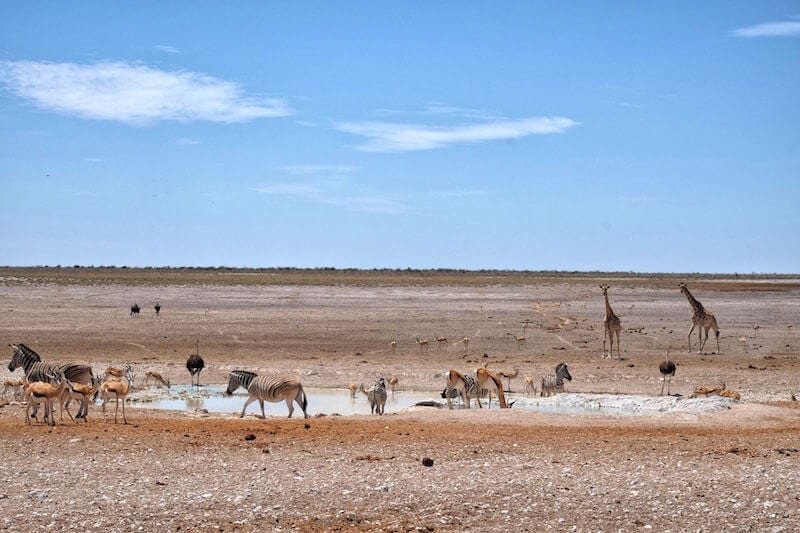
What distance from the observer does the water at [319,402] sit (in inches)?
847

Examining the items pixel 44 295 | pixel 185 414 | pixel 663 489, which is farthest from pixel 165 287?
pixel 663 489

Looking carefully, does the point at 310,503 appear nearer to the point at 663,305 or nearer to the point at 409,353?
the point at 409,353

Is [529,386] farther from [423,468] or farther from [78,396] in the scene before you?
[423,468]

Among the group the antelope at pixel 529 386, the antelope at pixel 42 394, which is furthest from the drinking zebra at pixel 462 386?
the antelope at pixel 42 394

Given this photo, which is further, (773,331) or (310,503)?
(773,331)

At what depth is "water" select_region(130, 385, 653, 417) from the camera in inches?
847

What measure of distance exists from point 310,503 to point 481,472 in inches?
102

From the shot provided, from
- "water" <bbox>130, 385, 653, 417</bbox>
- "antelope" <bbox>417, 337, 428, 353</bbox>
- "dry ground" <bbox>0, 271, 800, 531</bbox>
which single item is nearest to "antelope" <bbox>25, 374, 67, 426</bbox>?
"dry ground" <bbox>0, 271, 800, 531</bbox>

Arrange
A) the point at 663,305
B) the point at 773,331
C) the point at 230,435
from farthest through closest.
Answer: the point at 663,305 < the point at 773,331 < the point at 230,435

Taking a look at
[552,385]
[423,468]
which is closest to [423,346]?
[552,385]

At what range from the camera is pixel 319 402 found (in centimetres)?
2341

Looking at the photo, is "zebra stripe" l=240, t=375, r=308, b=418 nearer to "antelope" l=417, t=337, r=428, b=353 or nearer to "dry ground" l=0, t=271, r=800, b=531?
"dry ground" l=0, t=271, r=800, b=531

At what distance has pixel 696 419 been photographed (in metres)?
17.4

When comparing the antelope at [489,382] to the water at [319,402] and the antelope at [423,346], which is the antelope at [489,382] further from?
the antelope at [423,346]
